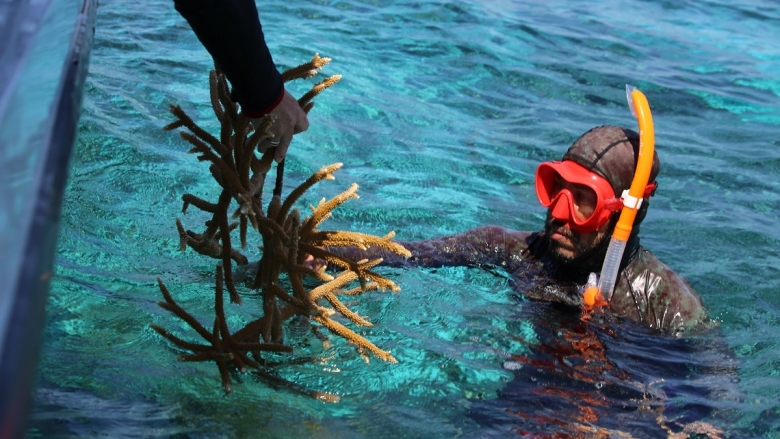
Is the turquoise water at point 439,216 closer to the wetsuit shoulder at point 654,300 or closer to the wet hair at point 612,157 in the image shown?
the wetsuit shoulder at point 654,300

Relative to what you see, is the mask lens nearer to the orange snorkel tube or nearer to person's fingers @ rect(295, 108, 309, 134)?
the orange snorkel tube

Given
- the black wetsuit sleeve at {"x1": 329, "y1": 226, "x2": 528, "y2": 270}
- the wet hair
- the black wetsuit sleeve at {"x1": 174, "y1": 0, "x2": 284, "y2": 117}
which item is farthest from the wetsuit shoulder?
the black wetsuit sleeve at {"x1": 174, "y1": 0, "x2": 284, "y2": 117}

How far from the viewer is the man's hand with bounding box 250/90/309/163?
8.79 ft

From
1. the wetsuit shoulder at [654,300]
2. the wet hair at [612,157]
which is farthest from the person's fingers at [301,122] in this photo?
the wetsuit shoulder at [654,300]

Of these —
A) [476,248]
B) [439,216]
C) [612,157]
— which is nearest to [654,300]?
[612,157]

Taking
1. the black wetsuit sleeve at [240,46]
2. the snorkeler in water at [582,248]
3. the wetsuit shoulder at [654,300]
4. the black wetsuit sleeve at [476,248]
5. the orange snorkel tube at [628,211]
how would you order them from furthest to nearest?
the black wetsuit sleeve at [476,248], the wetsuit shoulder at [654,300], the snorkeler in water at [582,248], the orange snorkel tube at [628,211], the black wetsuit sleeve at [240,46]

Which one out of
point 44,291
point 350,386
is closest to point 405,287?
point 350,386

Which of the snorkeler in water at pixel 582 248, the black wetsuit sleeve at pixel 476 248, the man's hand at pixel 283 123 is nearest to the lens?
the man's hand at pixel 283 123

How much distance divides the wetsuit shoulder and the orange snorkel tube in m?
0.13

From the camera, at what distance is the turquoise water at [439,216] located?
3094 mm

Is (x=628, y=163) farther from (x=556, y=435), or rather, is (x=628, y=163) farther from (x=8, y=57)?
(x=8, y=57)

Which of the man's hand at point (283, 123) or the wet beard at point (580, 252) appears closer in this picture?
the man's hand at point (283, 123)

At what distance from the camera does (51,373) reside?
2850 mm

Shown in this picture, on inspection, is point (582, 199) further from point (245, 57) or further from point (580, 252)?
point (245, 57)
